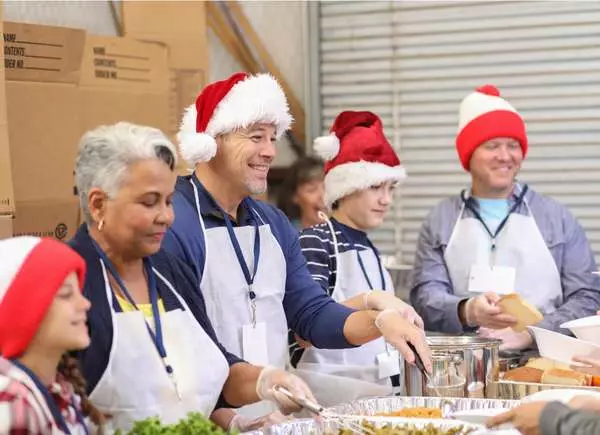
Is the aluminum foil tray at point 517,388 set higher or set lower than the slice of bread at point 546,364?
lower

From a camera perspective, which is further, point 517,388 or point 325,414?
point 517,388

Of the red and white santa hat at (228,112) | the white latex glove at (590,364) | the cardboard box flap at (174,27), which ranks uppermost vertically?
the cardboard box flap at (174,27)

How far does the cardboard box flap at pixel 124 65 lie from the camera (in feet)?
11.8

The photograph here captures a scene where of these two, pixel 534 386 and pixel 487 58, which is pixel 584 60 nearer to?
pixel 487 58

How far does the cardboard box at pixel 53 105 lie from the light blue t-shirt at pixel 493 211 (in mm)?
1491

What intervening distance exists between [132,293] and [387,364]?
135cm

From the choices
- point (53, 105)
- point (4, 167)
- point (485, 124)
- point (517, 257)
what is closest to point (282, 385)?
point (4, 167)

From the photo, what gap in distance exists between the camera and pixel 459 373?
2832 millimetres

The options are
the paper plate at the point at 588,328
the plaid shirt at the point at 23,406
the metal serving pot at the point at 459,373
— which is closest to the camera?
the plaid shirt at the point at 23,406

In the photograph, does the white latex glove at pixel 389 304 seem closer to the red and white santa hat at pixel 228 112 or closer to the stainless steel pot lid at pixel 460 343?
the stainless steel pot lid at pixel 460 343

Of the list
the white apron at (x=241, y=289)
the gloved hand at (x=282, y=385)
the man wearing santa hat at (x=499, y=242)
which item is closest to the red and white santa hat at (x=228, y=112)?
the white apron at (x=241, y=289)

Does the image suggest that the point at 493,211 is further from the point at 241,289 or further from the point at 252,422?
the point at 252,422

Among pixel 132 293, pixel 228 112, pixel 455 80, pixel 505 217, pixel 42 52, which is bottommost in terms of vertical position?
pixel 132 293

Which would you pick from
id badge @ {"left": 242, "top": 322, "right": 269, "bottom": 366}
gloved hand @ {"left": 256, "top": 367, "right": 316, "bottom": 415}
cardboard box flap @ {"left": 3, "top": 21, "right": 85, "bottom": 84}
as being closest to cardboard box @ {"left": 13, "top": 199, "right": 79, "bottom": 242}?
cardboard box flap @ {"left": 3, "top": 21, "right": 85, "bottom": 84}
